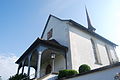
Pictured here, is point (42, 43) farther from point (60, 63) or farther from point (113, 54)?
point (113, 54)

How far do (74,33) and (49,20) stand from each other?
523 cm

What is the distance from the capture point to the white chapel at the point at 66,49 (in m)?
9.80

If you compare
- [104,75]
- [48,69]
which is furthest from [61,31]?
[104,75]

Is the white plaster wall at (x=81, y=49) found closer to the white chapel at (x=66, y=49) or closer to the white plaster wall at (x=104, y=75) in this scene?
the white chapel at (x=66, y=49)

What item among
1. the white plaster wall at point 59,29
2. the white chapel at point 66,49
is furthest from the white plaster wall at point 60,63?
the white plaster wall at point 59,29

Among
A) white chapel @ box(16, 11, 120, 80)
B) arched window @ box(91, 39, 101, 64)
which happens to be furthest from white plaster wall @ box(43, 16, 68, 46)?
arched window @ box(91, 39, 101, 64)

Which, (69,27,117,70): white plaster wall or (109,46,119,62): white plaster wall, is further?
(109,46,119,62): white plaster wall

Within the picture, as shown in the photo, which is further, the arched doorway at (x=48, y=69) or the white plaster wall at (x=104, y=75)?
the arched doorway at (x=48, y=69)

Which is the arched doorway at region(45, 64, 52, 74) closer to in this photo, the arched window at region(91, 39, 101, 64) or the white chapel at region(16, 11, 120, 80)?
the white chapel at region(16, 11, 120, 80)

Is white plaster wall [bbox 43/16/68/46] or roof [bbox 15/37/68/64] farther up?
white plaster wall [bbox 43/16/68/46]

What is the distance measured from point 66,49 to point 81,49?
1.88 m

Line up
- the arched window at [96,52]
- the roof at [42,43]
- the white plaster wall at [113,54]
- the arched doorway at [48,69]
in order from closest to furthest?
the roof at [42,43]
the arched window at [96,52]
the arched doorway at [48,69]
the white plaster wall at [113,54]

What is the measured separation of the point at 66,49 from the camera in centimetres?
1048

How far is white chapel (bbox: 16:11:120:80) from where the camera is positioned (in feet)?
32.1
